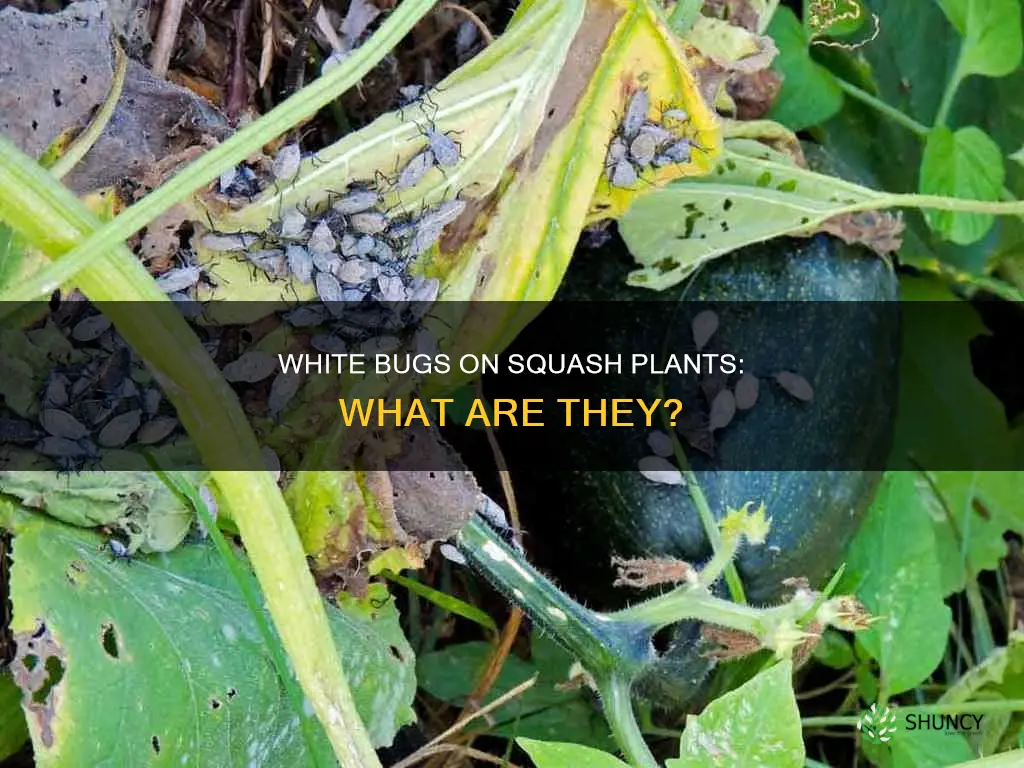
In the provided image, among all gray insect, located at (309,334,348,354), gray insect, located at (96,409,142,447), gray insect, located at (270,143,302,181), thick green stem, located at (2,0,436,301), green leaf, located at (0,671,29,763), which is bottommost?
green leaf, located at (0,671,29,763)

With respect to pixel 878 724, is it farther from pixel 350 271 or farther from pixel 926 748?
pixel 350 271

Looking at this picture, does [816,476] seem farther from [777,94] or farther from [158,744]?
[158,744]

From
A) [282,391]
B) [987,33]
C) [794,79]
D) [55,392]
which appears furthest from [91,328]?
[987,33]

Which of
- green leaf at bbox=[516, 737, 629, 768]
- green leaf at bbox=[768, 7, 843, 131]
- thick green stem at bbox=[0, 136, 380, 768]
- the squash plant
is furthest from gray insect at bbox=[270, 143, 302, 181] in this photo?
green leaf at bbox=[768, 7, 843, 131]

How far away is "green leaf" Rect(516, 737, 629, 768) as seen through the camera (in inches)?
30.0

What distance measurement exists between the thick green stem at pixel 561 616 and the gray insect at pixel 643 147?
1.16 feet

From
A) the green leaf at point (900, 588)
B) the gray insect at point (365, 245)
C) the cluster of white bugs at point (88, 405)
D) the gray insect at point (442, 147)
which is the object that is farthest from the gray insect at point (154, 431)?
the green leaf at point (900, 588)

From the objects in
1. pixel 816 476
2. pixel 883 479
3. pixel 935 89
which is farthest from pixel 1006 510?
pixel 935 89

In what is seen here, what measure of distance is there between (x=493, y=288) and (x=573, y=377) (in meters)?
0.22

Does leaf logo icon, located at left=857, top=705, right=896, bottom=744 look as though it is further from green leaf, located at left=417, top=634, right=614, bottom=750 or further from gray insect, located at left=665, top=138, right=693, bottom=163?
gray insect, located at left=665, top=138, right=693, bottom=163

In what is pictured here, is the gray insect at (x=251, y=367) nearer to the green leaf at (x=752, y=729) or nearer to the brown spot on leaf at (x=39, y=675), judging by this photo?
the brown spot on leaf at (x=39, y=675)

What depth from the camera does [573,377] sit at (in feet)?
3.85

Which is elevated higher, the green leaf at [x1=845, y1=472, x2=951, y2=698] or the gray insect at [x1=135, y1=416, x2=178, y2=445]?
the gray insect at [x1=135, y1=416, x2=178, y2=445]

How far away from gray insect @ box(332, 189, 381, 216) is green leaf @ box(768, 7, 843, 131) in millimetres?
525
